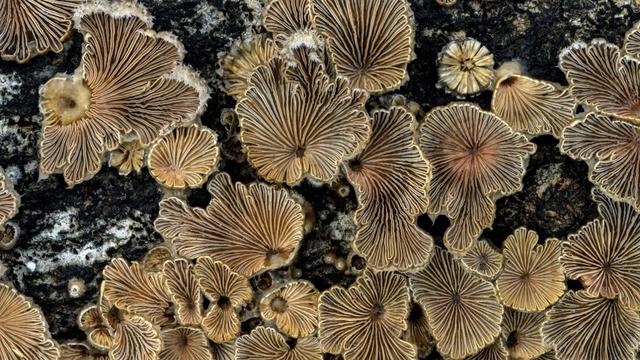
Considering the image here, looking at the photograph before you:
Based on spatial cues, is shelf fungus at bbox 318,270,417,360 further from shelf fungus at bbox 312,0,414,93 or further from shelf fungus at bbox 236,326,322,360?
shelf fungus at bbox 312,0,414,93

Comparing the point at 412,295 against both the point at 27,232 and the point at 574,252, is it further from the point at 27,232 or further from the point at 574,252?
the point at 27,232

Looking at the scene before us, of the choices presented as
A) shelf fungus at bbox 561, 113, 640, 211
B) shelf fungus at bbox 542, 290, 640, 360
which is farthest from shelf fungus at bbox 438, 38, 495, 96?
shelf fungus at bbox 542, 290, 640, 360

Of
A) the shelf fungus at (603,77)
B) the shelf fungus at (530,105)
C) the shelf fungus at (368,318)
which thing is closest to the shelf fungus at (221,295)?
the shelf fungus at (368,318)

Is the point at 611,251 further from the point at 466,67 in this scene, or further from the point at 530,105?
the point at 466,67

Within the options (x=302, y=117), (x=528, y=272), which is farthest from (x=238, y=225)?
(x=528, y=272)

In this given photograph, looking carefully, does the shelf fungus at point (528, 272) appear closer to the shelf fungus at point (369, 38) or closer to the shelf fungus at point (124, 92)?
the shelf fungus at point (369, 38)
